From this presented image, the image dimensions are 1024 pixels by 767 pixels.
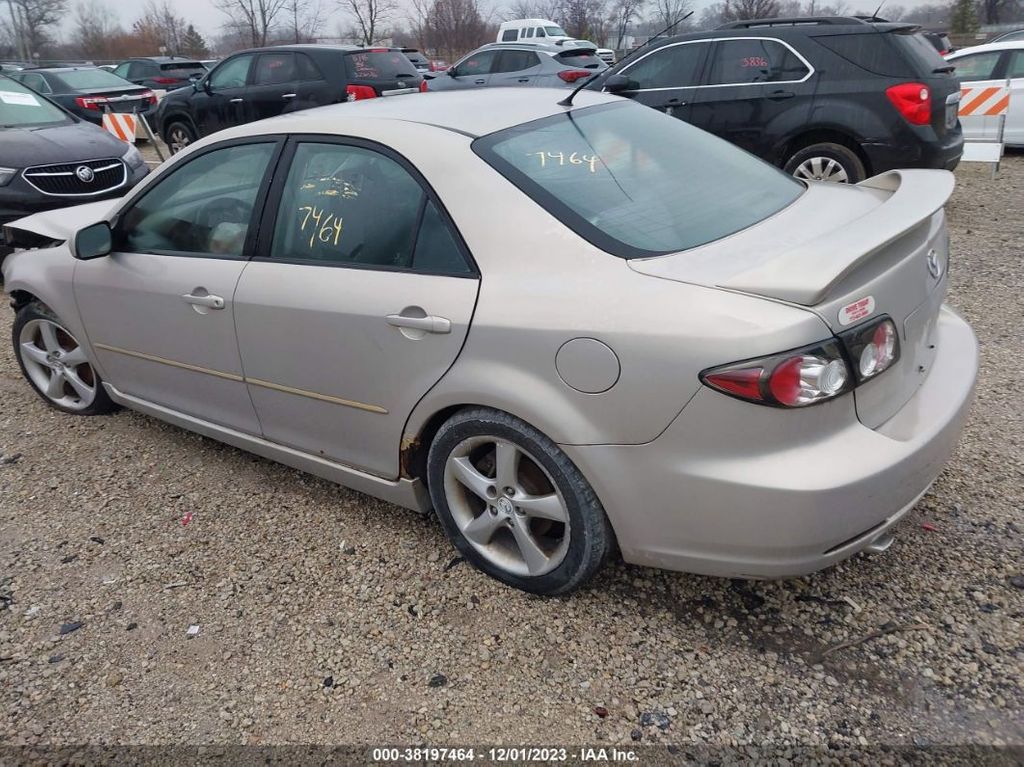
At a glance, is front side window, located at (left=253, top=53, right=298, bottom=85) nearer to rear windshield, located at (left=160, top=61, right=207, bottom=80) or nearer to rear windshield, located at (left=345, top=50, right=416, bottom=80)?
rear windshield, located at (left=345, top=50, right=416, bottom=80)

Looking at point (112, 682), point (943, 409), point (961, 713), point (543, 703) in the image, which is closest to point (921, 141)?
point (943, 409)

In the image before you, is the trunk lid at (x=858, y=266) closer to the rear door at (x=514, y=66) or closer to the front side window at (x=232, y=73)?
the front side window at (x=232, y=73)

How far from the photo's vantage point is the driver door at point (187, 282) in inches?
123

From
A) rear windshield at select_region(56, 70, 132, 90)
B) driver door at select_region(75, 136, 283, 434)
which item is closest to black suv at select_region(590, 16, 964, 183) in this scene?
driver door at select_region(75, 136, 283, 434)

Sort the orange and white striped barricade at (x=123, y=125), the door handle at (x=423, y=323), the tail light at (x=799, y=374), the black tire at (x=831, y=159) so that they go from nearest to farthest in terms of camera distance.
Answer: the tail light at (x=799, y=374), the door handle at (x=423, y=323), the black tire at (x=831, y=159), the orange and white striped barricade at (x=123, y=125)

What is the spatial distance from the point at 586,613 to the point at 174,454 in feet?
7.45

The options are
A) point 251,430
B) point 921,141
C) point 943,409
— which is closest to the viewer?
point 943,409

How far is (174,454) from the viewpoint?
12.6 ft

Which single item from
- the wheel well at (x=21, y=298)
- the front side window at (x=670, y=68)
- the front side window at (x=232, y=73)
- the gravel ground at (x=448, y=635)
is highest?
the front side window at (x=232, y=73)

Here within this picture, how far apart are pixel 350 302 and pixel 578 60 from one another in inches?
522

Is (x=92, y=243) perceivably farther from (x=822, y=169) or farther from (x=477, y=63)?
(x=477, y=63)

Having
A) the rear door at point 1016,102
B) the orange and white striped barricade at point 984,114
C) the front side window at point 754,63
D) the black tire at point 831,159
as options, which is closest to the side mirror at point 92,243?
the black tire at point 831,159

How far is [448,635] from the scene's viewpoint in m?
2.55

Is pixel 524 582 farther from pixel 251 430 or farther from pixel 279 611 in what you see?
pixel 251 430
